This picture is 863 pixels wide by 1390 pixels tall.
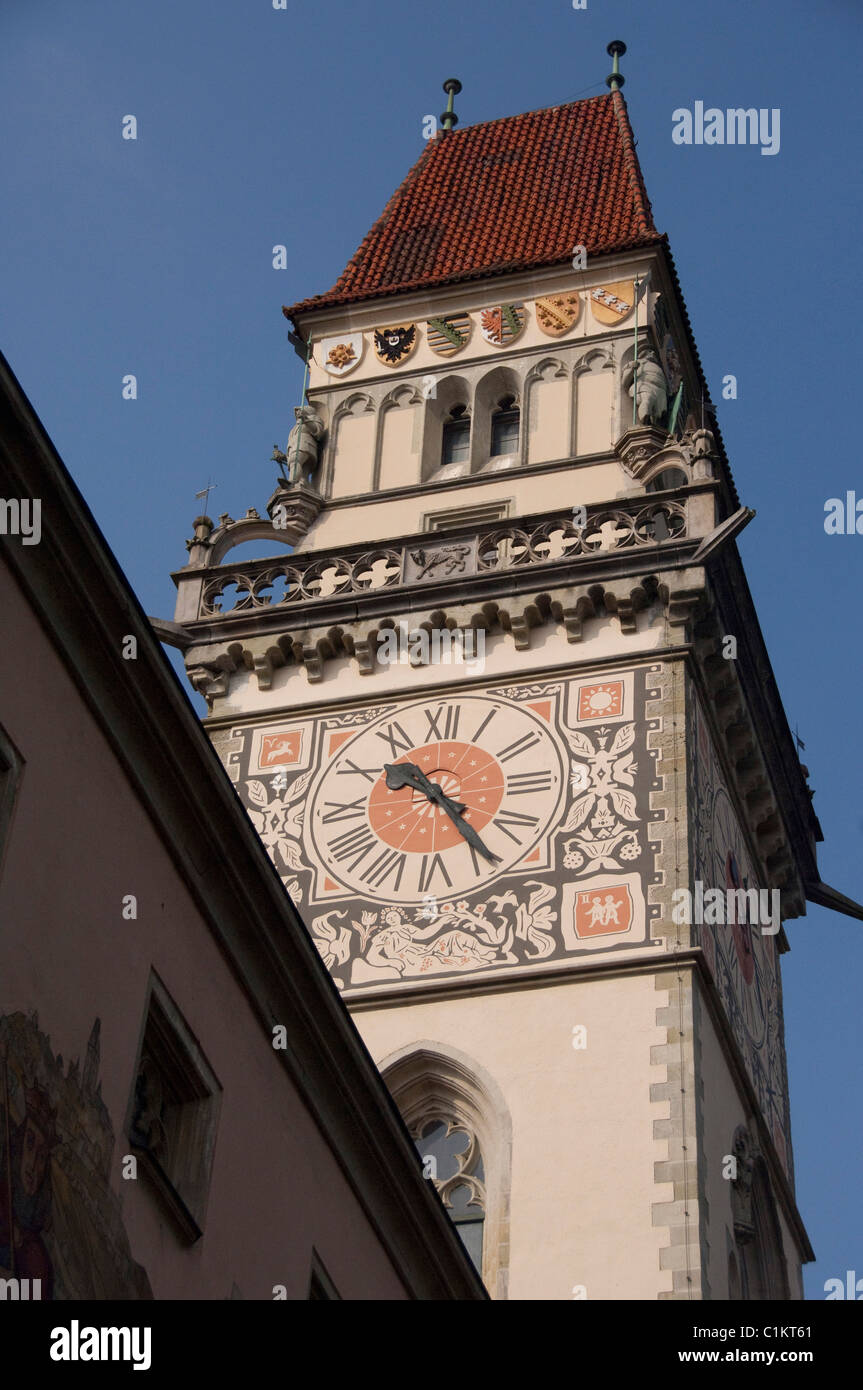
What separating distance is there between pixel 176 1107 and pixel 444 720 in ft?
37.1

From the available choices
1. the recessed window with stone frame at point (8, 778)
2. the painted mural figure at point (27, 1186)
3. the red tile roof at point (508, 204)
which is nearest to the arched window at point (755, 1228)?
the red tile roof at point (508, 204)

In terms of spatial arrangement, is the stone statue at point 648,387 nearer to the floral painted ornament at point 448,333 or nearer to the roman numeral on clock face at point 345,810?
the floral painted ornament at point 448,333

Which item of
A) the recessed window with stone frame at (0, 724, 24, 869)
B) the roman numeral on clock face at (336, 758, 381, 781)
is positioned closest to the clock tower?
the roman numeral on clock face at (336, 758, 381, 781)

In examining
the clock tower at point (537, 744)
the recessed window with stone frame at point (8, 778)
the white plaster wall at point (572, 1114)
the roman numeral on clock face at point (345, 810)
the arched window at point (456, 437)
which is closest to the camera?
the recessed window with stone frame at point (8, 778)

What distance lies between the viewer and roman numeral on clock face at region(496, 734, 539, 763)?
23.2 metres

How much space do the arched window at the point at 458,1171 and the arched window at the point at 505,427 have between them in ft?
28.8

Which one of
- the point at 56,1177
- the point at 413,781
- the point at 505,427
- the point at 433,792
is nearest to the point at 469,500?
the point at 505,427

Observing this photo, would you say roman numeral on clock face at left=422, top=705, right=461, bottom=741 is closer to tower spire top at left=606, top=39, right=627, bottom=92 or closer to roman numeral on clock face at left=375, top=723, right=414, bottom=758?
roman numeral on clock face at left=375, top=723, right=414, bottom=758

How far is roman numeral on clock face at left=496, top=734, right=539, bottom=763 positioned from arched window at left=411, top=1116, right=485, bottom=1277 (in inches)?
134

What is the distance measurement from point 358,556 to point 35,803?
1438 cm

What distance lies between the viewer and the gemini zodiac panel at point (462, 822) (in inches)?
862

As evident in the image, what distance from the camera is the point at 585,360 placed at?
92.7 ft

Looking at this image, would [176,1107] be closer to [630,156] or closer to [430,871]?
[430,871]
